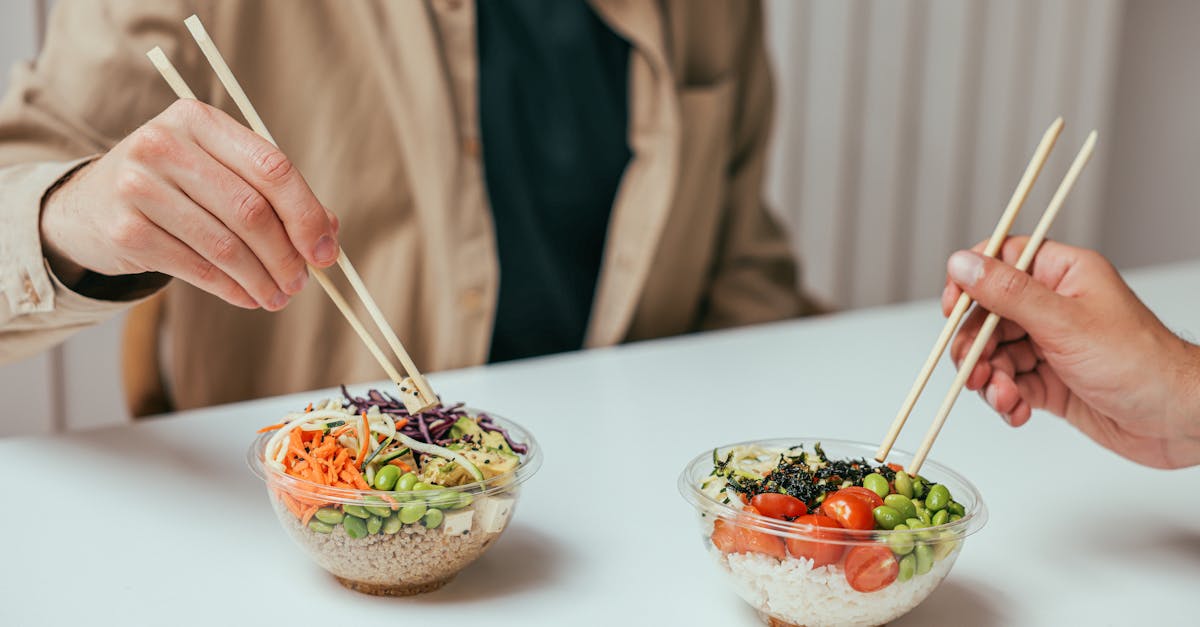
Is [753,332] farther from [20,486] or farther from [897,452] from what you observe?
[20,486]

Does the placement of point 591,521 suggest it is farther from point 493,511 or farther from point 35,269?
point 35,269

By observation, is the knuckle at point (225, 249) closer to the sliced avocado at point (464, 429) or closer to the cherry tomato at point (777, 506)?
the sliced avocado at point (464, 429)

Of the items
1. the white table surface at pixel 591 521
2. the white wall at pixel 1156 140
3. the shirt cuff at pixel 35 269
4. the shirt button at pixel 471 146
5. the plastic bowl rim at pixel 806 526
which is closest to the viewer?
the plastic bowl rim at pixel 806 526

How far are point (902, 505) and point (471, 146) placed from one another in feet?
3.78

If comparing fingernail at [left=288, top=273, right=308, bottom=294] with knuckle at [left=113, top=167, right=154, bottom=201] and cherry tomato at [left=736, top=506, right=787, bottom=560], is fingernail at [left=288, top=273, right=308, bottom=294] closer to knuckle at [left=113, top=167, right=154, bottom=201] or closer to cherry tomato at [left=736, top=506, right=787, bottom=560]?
knuckle at [left=113, top=167, right=154, bottom=201]

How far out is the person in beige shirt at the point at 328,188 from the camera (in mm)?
855

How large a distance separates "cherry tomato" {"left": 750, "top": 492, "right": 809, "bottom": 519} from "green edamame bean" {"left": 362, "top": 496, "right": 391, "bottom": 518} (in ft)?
0.89

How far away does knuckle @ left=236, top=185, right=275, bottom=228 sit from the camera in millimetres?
822

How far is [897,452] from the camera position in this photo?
0.94m

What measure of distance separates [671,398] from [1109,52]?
2.41 meters

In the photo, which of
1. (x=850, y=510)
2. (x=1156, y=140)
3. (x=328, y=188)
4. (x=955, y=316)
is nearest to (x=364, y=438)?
(x=850, y=510)

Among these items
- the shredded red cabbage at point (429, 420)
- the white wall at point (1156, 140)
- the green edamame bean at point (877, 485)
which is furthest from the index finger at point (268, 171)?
the white wall at point (1156, 140)

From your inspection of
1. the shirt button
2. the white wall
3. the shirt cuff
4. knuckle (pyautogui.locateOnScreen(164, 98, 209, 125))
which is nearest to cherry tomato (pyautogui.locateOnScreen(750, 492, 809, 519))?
knuckle (pyautogui.locateOnScreen(164, 98, 209, 125))

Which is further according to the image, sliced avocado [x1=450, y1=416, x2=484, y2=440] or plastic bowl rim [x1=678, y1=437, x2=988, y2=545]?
sliced avocado [x1=450, y1=416, x2=484, y2=440]
